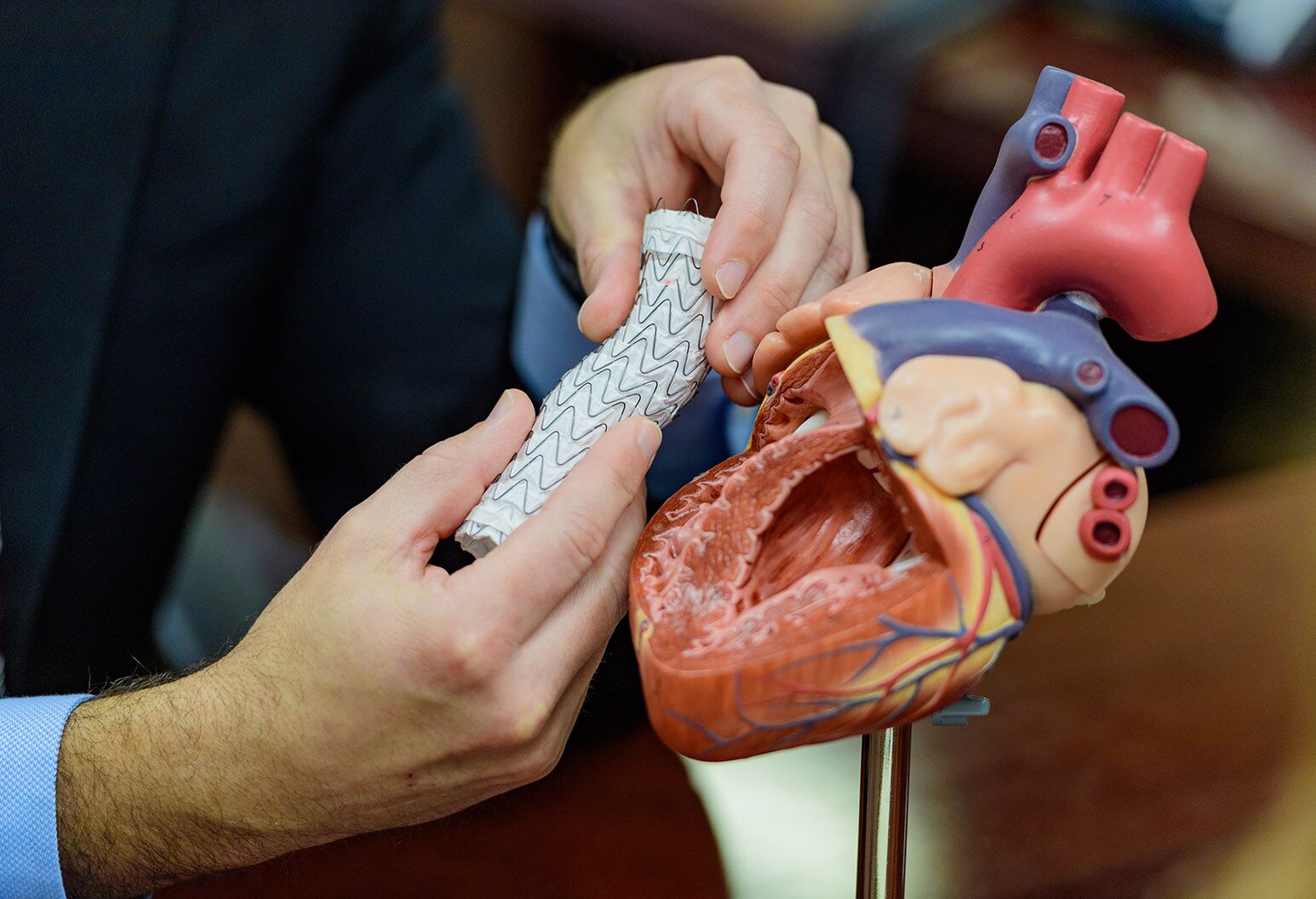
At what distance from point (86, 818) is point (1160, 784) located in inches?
29.5

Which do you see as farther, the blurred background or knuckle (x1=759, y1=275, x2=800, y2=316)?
the blurred background

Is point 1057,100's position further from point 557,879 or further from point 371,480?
point 371,480

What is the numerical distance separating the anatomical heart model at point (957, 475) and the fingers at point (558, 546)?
4 centimetres

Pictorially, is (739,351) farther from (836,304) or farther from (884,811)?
(884,811)

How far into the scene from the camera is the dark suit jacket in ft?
3.16

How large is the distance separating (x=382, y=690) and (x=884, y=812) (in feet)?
0.90

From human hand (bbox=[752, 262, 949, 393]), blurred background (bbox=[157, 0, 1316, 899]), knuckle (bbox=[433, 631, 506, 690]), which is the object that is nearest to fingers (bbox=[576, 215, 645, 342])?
human hand (bbox=[752, 262, 949, 393])

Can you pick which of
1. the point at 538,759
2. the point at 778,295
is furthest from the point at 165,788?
the point at 778,295

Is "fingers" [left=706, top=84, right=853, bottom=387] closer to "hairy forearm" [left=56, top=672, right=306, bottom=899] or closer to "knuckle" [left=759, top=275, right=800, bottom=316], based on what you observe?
"knuckle" [left=759, top=275, right=800, bottom=316]

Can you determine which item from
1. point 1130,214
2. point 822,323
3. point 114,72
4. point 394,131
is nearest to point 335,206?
point 394,131

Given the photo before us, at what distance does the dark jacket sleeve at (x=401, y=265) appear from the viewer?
3.93 ft

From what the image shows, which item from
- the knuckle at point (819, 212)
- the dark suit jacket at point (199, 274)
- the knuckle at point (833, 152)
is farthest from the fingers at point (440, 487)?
the dark suit jacket at point (199, 274)

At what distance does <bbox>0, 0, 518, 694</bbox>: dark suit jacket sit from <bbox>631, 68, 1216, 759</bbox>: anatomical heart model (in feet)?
2.18

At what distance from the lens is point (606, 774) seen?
2.88 feet
